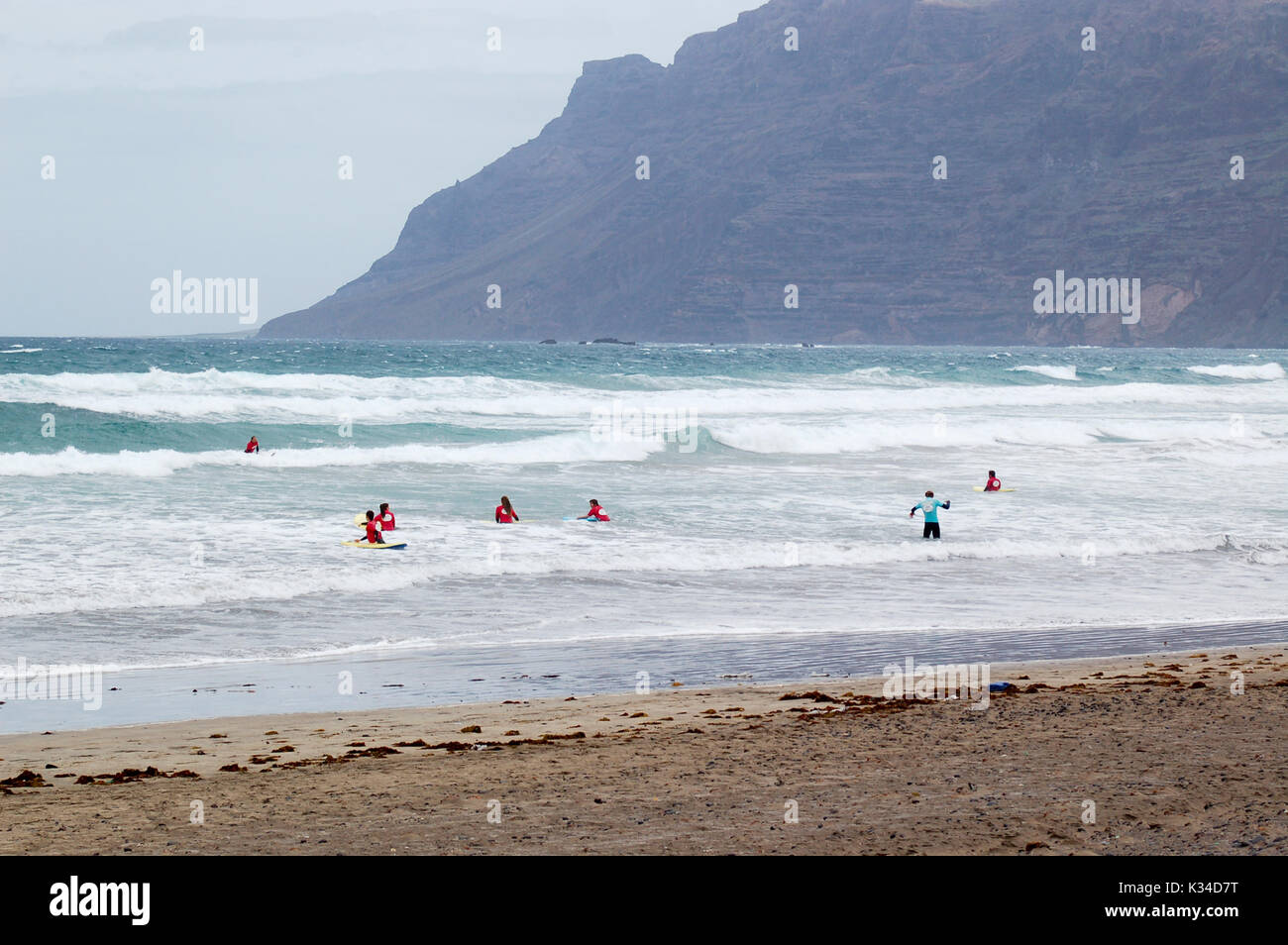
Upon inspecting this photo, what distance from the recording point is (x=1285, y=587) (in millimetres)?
16812

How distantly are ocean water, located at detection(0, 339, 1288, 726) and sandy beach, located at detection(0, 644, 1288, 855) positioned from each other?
305 cm

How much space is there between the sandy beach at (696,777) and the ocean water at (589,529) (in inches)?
120

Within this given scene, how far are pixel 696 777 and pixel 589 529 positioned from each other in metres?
13.2

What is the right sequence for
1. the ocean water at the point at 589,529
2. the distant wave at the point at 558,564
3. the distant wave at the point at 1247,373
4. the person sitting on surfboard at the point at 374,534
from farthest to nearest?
the distant wave at the point at 1247,373
the person sitting on surfboard at the point at 374,534
the distant wave at the point at 558,564
the ocean water at the point at 589,529

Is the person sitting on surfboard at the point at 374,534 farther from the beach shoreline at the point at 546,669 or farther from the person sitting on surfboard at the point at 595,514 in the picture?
the beach shoreline at the point at 546,669

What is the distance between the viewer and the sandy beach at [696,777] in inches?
241

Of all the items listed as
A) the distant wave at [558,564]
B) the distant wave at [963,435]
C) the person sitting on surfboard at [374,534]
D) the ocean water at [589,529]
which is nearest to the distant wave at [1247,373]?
the ocean water at [589,529]

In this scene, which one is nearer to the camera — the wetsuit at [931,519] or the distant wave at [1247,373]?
the wetsuit at [931,519]

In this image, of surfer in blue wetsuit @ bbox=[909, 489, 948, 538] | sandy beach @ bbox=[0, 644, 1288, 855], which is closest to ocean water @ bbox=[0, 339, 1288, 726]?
surfer in blue wetsuit @ bbox=[909, 489, 948, 538]

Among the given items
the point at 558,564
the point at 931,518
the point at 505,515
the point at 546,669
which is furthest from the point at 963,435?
the point at 546,669

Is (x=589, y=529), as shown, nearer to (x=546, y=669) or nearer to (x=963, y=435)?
(x=546, y=669)

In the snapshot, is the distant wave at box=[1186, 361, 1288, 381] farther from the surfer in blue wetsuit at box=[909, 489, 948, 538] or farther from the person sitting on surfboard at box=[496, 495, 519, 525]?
the person sitting on surfboard at box=[496, 495, 519, 525]
